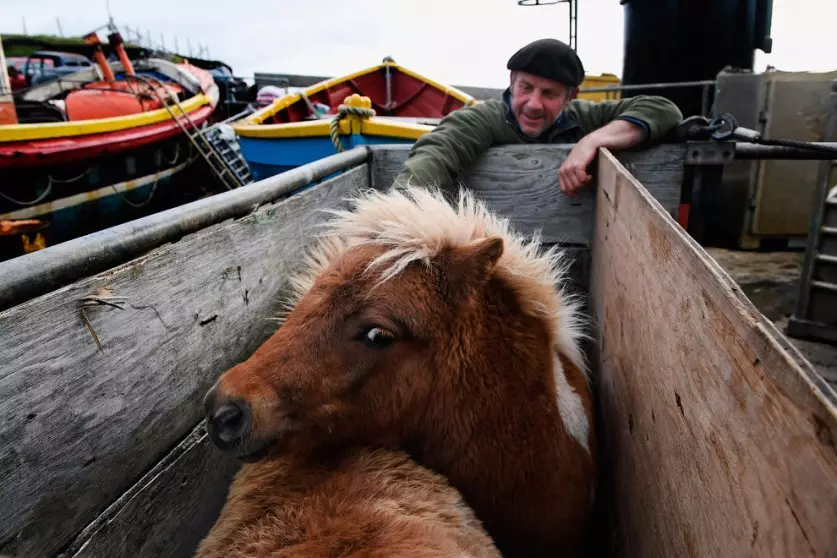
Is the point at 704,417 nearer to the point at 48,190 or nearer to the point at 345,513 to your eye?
the point at 345,513

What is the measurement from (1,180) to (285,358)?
6849mm

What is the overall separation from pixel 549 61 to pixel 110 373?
2592mm

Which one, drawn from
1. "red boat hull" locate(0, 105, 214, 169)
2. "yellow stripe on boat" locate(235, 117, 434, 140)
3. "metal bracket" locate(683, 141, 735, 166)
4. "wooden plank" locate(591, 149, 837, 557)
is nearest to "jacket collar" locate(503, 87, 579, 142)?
"metal bracket" locate(683, 141, 735, 166)

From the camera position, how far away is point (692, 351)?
1004 mm

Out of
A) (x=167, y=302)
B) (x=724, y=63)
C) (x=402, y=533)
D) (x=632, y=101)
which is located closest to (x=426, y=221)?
(x=167, y=302)

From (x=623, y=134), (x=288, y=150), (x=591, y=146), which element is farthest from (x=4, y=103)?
(x=623, y=134)

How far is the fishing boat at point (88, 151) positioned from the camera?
636 cm

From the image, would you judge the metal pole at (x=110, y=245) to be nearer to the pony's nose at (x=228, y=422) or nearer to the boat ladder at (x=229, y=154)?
the pony's nose at (x=228, y=422)

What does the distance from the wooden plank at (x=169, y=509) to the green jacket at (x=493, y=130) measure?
4.93ft

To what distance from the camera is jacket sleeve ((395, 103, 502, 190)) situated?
8.59ft

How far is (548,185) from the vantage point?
2893 millimetres

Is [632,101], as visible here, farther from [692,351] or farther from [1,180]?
[1,180]

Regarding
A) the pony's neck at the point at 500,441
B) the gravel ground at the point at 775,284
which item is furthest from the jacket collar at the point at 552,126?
the gravel ground at the point at 775,284

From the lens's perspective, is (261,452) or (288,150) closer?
(261,452)
